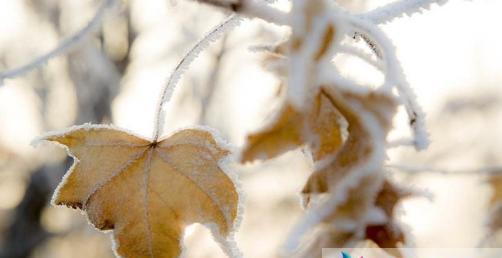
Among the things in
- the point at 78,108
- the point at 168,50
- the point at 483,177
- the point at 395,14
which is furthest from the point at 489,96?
the point at 395,14

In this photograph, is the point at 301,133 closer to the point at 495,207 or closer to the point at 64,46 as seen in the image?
the point at 64,46

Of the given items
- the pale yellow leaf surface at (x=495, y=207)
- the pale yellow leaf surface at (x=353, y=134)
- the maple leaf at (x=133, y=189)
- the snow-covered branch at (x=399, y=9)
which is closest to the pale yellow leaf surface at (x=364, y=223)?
the pale yellow leaf surface at (x=353, y=134)

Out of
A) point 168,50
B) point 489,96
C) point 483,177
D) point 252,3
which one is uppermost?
point 168,50

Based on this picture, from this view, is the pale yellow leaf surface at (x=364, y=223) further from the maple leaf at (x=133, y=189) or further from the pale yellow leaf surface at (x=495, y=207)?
the pale yellow leaf surface at (x=495, y=207)

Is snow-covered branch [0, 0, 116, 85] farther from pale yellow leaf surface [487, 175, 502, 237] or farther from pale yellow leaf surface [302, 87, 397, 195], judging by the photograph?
pale yellow leaf surface [487, 175, 502, 237]

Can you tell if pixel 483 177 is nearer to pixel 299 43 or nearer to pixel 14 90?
pixel 299 43

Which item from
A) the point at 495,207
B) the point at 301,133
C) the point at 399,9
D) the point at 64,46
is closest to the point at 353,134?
the point at 301,133

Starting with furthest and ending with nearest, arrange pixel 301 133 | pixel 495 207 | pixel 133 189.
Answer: pixel 495 207 → pixel 133 189 → pixel 301 133
